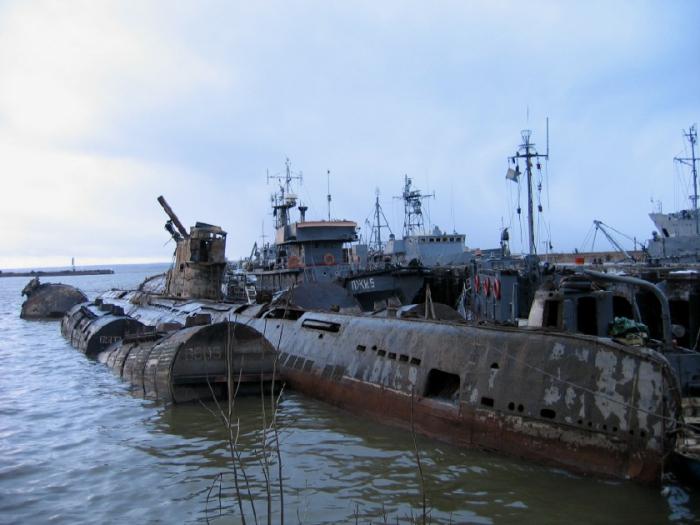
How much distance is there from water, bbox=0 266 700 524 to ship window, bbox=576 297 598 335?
4498 millimetres

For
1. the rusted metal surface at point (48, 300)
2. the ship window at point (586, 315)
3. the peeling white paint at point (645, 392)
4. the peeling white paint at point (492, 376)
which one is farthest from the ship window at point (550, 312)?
the rusted metal surface at point (48, 300)

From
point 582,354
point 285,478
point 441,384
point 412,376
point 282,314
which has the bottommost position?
point 285,478

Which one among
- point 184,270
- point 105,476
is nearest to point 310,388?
point 105,476

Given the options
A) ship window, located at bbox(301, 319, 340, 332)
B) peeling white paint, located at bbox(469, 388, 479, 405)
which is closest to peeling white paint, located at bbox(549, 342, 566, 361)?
peeling white paint, located at bbox(469, 388, 479, 405)

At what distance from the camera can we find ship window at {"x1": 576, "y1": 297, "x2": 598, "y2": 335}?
12828 mm

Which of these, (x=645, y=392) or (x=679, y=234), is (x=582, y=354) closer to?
(x=645, y=392)

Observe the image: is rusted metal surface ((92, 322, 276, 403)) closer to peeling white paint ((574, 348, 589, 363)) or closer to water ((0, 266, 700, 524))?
water ((0, 266, 700, 524))

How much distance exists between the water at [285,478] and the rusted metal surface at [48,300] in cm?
3590

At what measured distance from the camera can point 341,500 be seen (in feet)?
27.9

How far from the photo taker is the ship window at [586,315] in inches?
505

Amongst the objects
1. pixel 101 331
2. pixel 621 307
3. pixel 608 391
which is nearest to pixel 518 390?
pixel 608 391

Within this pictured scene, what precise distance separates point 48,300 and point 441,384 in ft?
144

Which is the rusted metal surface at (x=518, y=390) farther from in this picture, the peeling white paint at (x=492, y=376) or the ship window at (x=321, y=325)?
the ship window at (x=321, y=325)

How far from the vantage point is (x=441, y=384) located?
11.4 m
